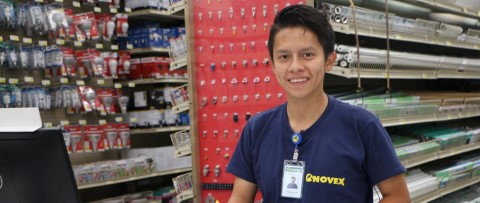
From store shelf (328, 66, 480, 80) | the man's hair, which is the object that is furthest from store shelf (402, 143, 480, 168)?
the man's hair

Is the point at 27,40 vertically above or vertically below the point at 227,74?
above

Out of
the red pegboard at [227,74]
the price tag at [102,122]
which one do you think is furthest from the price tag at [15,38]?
the red pegboard at [227,74]

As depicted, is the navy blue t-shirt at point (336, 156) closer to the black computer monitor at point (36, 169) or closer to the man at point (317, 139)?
the man at point (317, 139)

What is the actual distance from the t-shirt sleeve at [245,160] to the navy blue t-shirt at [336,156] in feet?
0.18

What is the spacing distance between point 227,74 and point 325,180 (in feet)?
6.18

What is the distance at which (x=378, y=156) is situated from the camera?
144 centimetres

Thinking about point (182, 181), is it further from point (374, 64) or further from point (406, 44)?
point (406, 44)

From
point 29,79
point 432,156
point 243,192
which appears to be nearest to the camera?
point 243,192

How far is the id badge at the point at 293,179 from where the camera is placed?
150 centimetres

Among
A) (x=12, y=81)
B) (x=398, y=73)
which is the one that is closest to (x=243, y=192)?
(x=398, y=73)

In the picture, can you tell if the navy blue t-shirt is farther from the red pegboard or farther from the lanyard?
the red pegboard

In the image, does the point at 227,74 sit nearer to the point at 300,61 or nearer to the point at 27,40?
the point at 300,61

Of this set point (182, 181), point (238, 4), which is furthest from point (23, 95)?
point (238, 4)

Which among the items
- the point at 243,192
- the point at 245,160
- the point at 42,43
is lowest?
the point at 243,192
